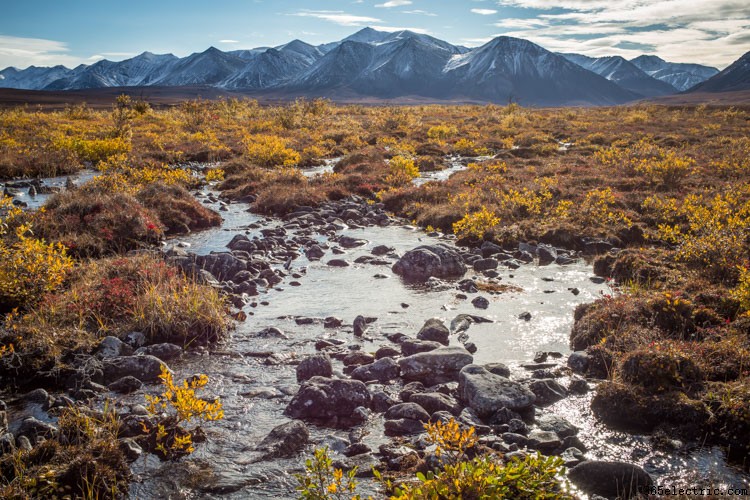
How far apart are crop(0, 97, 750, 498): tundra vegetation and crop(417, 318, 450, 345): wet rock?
2.30m

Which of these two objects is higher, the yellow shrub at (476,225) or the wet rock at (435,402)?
the yellow shrub at (476,225)

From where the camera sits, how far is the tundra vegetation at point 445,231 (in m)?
5.61

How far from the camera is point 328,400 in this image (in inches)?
248

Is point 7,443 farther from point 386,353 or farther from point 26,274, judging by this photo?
point 386,353

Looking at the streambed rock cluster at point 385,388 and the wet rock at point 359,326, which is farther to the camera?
the wet rock at point 359,326

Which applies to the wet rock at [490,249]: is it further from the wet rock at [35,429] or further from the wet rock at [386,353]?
the wet rock at [35,429]

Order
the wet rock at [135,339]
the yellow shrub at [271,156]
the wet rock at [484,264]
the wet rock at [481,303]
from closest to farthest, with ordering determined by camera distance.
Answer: the wet rock at [135,339]
the wet rock at [481,303]
the wet rock at [484,264]
the yellow shrub at [271,156]

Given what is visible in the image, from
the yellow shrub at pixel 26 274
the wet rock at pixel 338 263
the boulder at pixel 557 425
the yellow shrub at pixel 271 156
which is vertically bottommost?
the boulder at pixel 557 425

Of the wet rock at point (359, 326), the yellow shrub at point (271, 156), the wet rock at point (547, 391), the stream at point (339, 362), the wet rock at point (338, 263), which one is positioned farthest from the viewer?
the yellow shrub at point (271, 156)

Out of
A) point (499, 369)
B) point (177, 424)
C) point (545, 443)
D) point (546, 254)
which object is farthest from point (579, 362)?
point (546, 254)

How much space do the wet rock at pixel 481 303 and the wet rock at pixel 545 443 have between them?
4.36 metres

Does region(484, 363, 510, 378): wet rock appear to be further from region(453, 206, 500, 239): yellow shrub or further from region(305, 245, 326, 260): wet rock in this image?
region(453, 206, 500, 239): yellow shrub

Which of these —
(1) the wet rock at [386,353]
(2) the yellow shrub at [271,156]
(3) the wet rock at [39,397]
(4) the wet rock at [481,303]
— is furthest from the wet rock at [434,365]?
(2) the yellow shrub at [271,156]

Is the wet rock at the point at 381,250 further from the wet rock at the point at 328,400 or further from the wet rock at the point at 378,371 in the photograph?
the wet rock at the point at 328,400
